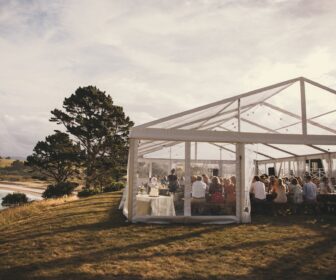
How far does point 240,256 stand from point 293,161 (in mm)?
11732

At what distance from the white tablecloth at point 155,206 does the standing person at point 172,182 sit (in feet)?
1.60

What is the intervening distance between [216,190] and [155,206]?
5.62 feet

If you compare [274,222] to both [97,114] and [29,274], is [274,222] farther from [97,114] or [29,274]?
[97,114]

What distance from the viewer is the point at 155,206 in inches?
369

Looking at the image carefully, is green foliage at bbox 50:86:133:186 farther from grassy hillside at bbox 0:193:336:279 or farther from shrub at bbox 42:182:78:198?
grassy hillside at bbox 0:193:336:279

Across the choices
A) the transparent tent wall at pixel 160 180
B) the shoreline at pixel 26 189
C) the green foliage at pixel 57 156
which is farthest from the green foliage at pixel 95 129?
the transparent tent wall at pixel 160 180

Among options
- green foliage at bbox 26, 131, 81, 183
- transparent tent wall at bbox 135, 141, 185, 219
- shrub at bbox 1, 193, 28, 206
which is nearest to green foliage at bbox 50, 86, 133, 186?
green foliage at bbox 26, 131, 81, 183

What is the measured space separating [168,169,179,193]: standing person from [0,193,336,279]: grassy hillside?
5.58 ft

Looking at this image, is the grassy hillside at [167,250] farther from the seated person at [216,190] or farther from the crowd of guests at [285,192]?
the crowd of guests at [285,192]

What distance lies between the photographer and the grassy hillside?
16.9ft

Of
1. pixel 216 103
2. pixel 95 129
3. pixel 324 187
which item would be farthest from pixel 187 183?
pixel 95 129

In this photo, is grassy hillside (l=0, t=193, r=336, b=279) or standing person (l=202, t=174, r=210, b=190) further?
standing person (l=202, t=174, r=210, b=190)

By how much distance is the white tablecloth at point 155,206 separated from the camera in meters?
9.26

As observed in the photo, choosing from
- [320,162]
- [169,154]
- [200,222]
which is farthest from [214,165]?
[320,162]
